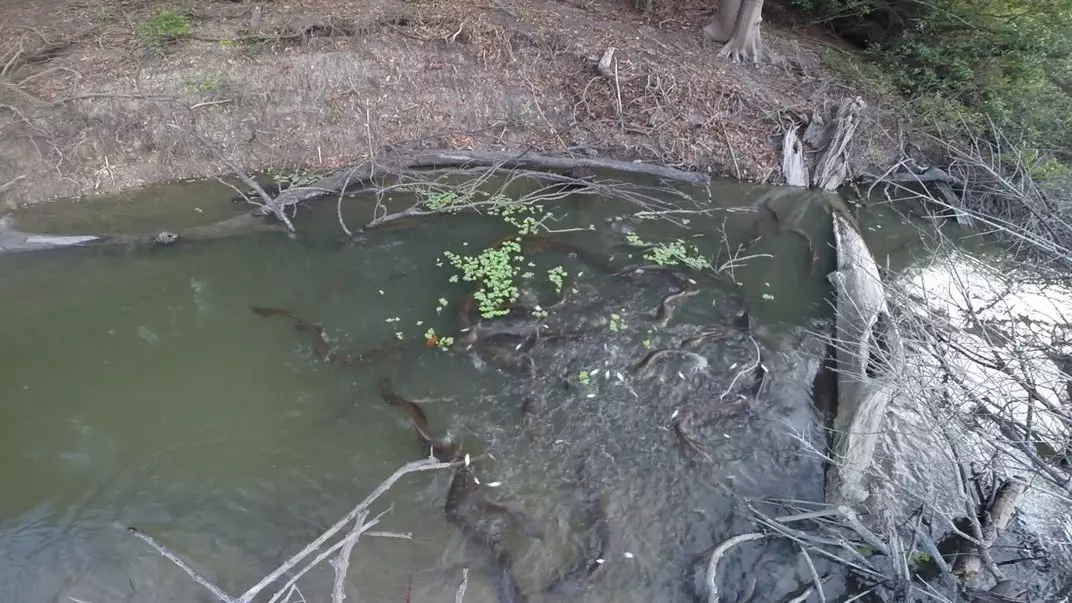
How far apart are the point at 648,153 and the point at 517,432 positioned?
18.2ft

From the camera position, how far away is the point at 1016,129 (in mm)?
8789

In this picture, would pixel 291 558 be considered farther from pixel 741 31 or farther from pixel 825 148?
pixel 741 31

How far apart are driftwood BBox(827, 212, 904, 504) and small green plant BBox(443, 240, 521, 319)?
3038mm

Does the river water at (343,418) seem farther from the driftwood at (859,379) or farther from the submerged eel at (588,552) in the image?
the driftwood at (859,379)

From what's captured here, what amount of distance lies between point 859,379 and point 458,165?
17.9 ft

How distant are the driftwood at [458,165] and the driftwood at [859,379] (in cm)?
309

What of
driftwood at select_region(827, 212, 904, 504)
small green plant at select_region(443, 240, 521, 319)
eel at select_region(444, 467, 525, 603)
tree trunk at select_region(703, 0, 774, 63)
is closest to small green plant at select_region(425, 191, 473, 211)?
small green plant at select_region(443, 240, 521, 319)

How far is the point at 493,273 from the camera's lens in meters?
6.53

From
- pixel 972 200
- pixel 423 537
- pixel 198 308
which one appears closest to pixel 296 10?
pixel 198 308

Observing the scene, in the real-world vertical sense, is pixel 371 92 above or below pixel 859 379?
above

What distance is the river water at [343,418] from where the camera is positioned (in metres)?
4.12

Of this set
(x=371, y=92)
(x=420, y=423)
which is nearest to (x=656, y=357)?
(x=420, y=423)

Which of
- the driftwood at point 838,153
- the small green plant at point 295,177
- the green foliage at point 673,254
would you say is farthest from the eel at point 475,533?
the driftwood at point 838,153

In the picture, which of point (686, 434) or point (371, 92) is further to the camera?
point (371, 92)
